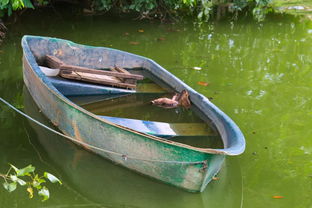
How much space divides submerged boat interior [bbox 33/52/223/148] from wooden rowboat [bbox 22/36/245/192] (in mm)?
14

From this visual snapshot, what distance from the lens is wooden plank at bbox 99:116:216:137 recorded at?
447 centimetres

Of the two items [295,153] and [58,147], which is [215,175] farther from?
[58,147]

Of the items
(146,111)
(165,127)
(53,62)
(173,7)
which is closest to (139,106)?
(146,111)

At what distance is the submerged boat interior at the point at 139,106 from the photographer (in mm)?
4570

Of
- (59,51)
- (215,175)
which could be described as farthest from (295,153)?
(59,51)

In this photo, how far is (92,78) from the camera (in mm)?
5637

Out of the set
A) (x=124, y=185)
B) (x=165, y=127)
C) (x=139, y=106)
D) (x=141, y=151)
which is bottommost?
(x=124, y=185)

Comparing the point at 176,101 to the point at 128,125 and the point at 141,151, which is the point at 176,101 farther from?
the point at 141,151

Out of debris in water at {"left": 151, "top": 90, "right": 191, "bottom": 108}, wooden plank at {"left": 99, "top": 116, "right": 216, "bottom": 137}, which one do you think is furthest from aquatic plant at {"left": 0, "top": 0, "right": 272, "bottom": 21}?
wooden plank at {"left": 99, "top": 116, "right": 216, "bottom": 137}

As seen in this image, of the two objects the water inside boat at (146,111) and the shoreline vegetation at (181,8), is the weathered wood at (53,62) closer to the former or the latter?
the water inside boat at (146,111)

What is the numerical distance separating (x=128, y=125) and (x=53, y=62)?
1.90 m

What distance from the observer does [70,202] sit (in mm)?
3945

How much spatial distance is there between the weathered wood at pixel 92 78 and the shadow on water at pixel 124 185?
1099 mm

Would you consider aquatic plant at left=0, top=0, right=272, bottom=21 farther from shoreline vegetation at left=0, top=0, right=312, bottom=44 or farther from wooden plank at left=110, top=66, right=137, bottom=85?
wooden plank at left=110, top=66, right=137, bottom=85
